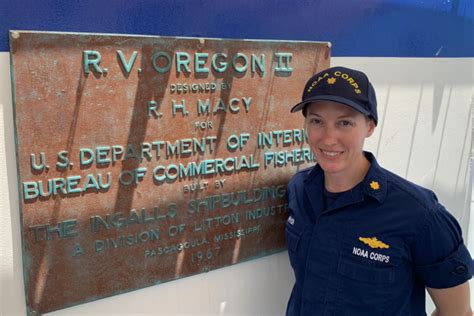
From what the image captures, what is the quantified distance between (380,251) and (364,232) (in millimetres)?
94

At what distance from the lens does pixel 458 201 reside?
3.72 m

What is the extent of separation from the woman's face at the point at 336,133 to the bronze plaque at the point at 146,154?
0.45 meters

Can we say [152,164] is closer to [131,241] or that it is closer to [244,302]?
[131,241]

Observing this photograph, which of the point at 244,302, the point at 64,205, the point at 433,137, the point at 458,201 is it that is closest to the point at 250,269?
the point at 244,302

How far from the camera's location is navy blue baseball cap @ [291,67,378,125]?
188 centimetres

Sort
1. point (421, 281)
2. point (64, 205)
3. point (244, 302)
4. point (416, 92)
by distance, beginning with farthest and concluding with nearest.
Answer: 1. point (416, 92)
2. point (244, 302)
3. point (421, 281)
4. point (64, 205)

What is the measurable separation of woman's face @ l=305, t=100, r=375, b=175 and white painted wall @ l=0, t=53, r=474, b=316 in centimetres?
82

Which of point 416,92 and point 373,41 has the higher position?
point 373,41

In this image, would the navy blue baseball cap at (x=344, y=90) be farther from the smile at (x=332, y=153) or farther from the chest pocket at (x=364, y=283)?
the chest pocket at (x=364, y=283)

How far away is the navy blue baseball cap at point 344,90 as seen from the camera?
6.16ft

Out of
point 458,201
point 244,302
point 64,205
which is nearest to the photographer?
point 64,205

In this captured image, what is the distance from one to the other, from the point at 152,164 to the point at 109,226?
1.00 ft

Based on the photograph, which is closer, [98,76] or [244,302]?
[98,76]

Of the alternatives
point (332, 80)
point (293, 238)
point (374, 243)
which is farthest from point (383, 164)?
point (332, 80)
